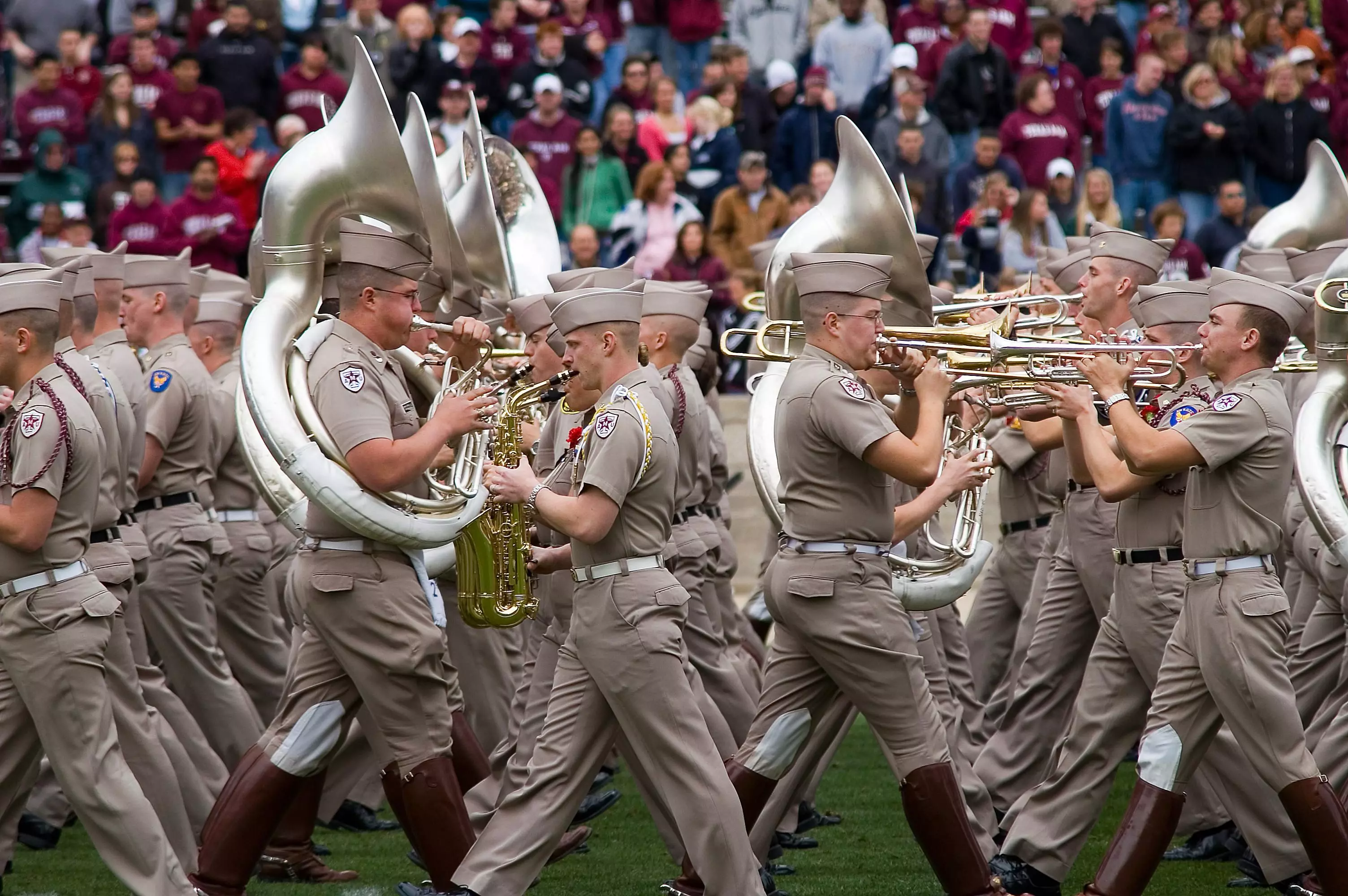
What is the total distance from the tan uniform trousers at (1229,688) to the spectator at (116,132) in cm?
1265

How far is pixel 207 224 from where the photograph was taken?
49.6ft

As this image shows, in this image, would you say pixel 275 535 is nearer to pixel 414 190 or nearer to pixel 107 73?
pixel 414 190

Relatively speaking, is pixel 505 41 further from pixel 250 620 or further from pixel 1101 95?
Answer: pixel 250 620

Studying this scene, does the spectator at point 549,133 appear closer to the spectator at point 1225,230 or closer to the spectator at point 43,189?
the spectator at point 43,189

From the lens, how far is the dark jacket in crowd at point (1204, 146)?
1695cm

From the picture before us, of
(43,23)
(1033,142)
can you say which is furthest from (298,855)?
(43,23)

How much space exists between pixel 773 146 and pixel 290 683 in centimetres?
1149

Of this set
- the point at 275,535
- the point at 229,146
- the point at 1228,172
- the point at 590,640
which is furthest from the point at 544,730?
the point at 1228,172

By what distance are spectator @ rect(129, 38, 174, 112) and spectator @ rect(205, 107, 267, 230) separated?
4.97ft

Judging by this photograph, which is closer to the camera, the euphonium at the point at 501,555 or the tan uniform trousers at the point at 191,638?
the euphonium at the point at 501,555

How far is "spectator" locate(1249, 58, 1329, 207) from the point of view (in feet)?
55.9

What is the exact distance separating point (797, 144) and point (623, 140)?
1.52m

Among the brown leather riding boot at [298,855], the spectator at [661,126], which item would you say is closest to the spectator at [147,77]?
the spectator at [661,126]

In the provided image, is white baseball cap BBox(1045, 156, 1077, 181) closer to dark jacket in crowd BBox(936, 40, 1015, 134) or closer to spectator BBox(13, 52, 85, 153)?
dark jacket in crowd BBox(936, 40, 1015, 134)
